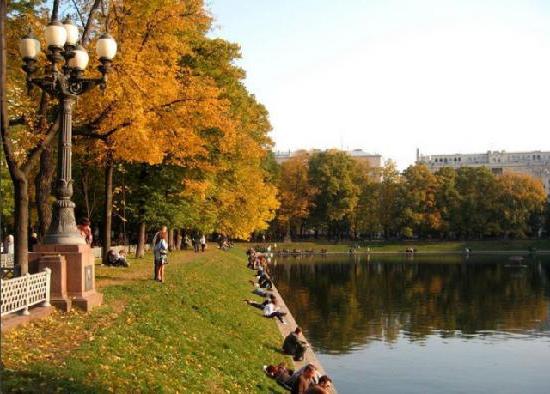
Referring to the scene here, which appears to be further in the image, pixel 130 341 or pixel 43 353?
Answer: pixel 130 341

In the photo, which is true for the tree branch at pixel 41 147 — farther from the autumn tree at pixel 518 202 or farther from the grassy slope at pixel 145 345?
the autumn tree at pixel 518 202

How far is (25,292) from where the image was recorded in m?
12.3

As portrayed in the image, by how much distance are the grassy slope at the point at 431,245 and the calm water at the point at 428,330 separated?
42.9m

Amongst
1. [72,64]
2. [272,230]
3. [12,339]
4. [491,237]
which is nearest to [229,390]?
[12,339]

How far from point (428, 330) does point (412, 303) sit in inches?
378

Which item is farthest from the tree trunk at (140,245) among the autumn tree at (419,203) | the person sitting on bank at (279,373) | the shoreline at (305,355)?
the autumn tree at (419,203)

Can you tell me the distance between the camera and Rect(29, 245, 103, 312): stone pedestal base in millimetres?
14031

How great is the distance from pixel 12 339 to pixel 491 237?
11236 cm

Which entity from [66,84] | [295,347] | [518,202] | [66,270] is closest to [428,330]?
[295,347]

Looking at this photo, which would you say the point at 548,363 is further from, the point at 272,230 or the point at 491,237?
the point at 491,237

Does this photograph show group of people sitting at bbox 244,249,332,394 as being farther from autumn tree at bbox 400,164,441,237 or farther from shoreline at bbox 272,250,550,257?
autumn tree at bbox 400,164,441,237

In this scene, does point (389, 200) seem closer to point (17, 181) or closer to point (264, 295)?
Answer: point (264, 295)

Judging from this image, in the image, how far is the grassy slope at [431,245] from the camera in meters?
101

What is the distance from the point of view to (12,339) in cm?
1102
